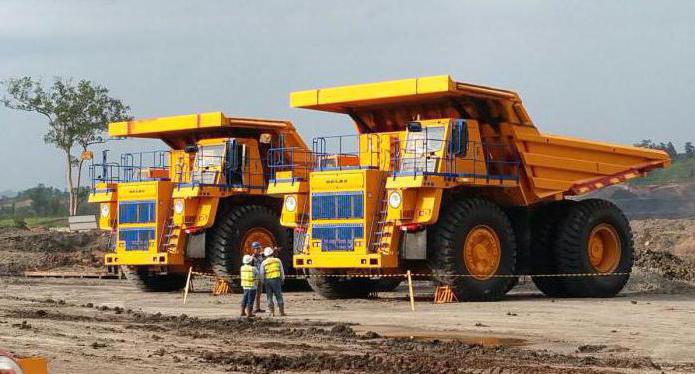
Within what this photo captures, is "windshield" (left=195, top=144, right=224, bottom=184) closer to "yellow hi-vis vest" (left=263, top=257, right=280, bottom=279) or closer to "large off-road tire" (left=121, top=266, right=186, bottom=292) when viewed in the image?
"large off-road tire" (left=121, top=266, right=186, bottom=292)

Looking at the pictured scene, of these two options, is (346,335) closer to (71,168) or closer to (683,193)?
(71,168)

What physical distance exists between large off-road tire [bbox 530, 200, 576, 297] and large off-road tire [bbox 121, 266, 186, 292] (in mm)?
8725

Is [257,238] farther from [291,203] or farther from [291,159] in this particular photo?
[291,203]

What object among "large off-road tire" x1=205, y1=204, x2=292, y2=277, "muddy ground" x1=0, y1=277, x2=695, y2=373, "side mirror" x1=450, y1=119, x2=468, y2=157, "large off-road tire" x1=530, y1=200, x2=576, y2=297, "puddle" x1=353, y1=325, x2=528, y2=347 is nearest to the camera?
"muddy ground" x1=0, y1=277, x2=695, y2=373

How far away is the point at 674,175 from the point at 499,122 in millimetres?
65835

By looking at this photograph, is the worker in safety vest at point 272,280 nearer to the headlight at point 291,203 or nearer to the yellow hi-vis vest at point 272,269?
the yellow hi-vis vest at point 272,269

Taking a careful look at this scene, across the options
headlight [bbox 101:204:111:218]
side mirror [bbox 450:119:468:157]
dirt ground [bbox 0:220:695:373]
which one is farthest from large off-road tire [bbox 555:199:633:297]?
headlight [bbox 101:204:111:218]

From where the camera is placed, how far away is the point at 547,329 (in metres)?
18.6

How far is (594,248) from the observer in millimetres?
26859

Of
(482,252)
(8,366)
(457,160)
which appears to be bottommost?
(8,366)

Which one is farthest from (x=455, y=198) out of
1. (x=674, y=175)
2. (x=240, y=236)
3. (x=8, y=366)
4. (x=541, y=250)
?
(x=674, y=175)

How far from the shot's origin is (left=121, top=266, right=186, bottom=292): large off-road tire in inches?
1201

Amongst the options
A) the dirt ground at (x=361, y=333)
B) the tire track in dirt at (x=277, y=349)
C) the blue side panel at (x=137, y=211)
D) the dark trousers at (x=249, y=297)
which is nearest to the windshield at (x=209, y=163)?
the blue side panel at (x=137, y=211)

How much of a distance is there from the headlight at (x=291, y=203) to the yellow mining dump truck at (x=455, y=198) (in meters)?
0.03
